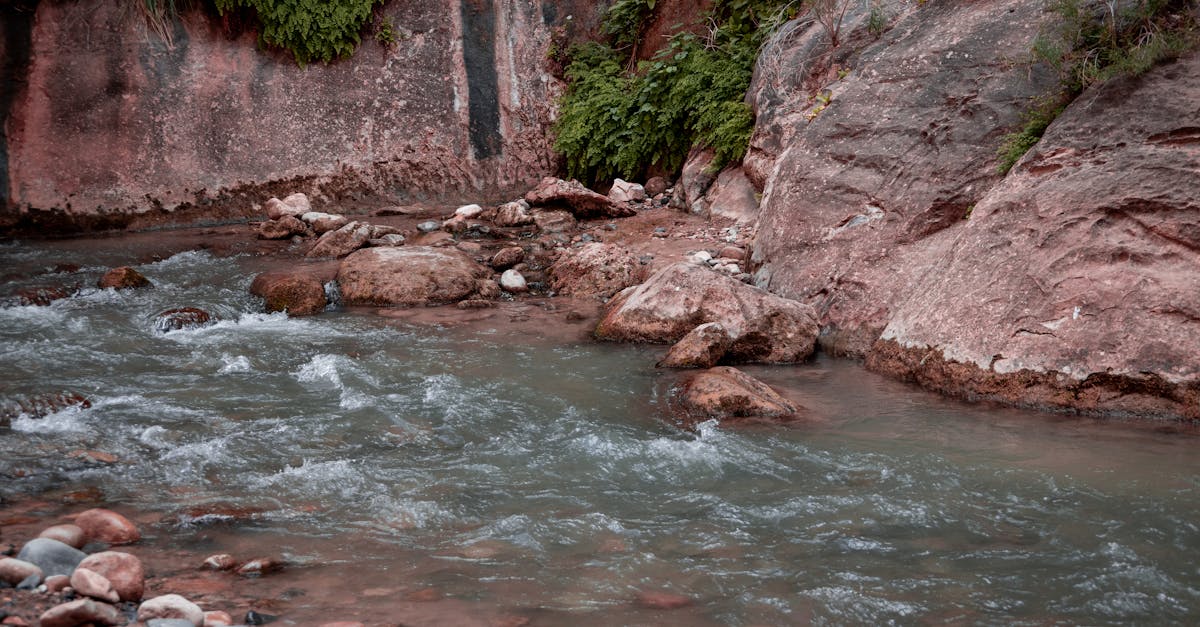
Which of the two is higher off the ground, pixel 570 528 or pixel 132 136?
pixel 132 136

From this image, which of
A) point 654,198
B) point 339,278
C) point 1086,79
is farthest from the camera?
point 654,198

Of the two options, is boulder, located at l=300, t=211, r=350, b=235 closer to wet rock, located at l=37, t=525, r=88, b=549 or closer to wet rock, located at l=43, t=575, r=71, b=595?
wet rock, located at l=37, t=525, r=88, b=549

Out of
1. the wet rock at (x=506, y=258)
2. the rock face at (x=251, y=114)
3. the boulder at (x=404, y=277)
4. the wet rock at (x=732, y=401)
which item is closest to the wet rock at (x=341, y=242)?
the boulder at (x=404, y=277)

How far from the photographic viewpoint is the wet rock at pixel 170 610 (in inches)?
130

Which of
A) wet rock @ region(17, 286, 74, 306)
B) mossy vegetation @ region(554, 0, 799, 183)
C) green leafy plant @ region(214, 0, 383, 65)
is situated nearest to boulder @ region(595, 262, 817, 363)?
mossy vegetation @ region(554, 0, 799, 183)

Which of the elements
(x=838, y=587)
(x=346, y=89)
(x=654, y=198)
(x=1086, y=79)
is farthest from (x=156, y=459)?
(x=346, y=89)

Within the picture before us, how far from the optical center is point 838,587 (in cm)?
395

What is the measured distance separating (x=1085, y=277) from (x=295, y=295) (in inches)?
281

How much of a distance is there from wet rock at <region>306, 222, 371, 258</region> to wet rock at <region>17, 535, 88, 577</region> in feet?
25.5

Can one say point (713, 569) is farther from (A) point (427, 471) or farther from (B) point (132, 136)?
(B) point (132, 136)

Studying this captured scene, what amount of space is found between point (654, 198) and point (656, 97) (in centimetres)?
158

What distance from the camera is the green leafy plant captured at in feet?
44.7

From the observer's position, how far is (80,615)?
10.4ft

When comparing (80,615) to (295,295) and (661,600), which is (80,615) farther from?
(295,295)
